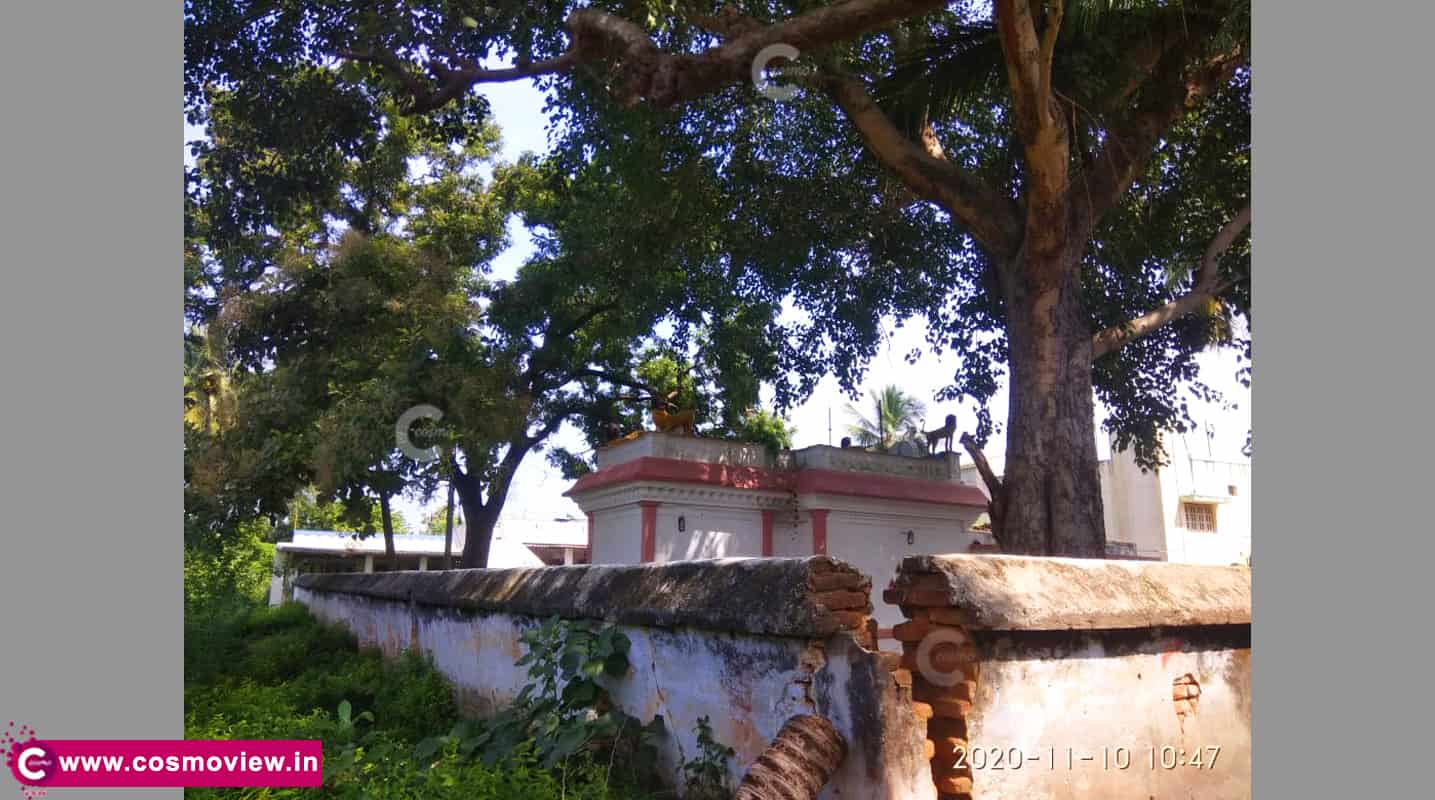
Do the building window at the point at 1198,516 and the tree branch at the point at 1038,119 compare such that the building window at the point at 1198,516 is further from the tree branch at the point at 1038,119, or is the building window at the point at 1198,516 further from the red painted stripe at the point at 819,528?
the tree branch at the point at 1038,119

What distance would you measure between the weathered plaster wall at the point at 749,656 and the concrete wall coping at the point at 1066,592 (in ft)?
0.85

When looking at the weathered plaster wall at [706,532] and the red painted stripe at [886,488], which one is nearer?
the weathered plaster wall at [706,532]

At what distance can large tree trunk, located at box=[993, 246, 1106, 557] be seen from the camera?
7.32 meters

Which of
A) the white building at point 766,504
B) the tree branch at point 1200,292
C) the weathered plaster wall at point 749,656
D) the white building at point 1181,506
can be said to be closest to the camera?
the weathered plaster wall at point 749,656

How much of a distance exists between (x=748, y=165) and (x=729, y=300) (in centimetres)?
232

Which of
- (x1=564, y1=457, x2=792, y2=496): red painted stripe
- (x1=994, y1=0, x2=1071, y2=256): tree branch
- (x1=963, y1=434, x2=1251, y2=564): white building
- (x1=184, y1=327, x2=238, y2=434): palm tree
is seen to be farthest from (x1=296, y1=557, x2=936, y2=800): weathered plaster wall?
(x1=963, y1=434, x2=1251, y2=564): white building

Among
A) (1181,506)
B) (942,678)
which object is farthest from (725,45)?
(1181,506)

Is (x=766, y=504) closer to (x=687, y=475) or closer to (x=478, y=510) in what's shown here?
(x=687, y=475)

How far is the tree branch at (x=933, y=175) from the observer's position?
794 centimetres

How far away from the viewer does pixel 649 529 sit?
1171 cm

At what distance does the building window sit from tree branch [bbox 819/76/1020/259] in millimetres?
21069

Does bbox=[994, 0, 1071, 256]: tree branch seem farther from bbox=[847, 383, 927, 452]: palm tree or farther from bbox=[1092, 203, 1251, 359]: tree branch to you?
bbox=[847, 383, 927, 452]: palm tree

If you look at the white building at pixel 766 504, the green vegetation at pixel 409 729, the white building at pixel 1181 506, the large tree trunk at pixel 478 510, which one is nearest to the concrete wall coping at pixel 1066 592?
the green vegetation at pixel 409 729

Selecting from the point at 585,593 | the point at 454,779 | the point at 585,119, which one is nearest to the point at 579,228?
the point at 585,119
